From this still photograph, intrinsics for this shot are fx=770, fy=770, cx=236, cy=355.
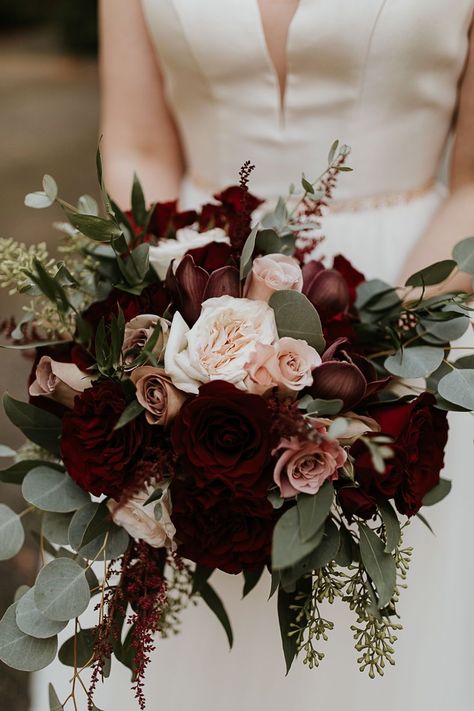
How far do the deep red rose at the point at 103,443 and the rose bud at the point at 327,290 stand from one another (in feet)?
1.12

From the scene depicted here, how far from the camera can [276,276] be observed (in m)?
1.04

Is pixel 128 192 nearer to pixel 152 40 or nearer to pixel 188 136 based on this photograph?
pixel 188 136

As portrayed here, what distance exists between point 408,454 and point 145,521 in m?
0.36

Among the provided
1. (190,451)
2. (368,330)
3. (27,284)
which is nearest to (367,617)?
(190,451)

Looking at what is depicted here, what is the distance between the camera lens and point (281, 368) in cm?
95

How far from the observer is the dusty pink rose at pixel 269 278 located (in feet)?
3.38

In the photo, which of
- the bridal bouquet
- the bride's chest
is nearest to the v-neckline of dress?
the bride's chest

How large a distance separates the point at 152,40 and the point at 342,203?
53cm

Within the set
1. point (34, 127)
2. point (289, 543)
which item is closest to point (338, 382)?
point (289, 543)

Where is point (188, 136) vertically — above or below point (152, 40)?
below

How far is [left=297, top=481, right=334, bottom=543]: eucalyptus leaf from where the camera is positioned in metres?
0.88

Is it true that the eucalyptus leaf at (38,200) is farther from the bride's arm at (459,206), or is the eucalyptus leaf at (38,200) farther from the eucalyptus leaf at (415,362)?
the bride's arm at (459,206)

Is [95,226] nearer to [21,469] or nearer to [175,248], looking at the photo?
[175,248]

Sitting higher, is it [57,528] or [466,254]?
[466,254]
